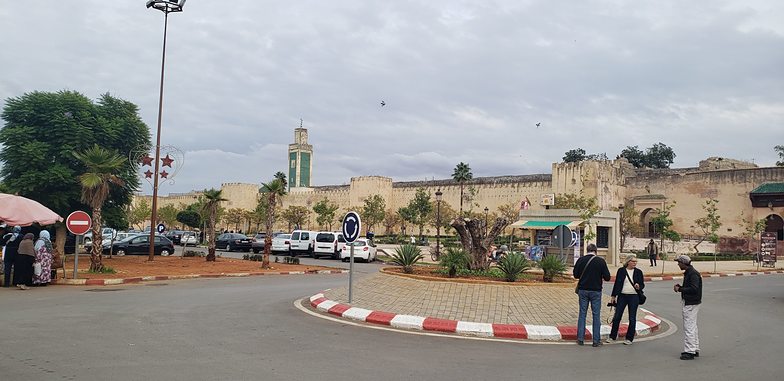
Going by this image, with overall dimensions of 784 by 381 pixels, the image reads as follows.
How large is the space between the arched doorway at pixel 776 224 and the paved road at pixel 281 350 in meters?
Answer: 43.6

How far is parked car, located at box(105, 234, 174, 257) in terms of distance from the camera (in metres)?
32.8

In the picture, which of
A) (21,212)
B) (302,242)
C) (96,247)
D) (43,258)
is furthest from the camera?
(302,242)

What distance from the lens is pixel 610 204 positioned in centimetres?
6025

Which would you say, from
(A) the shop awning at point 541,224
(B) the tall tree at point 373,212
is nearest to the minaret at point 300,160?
(B) the tall tree at point 373,212

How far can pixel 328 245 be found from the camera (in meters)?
35.9

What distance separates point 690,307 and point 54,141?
2605cm

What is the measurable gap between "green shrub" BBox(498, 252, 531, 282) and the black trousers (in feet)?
39.1

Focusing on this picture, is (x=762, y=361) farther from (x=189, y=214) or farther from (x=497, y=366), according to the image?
(x=189, y=214)

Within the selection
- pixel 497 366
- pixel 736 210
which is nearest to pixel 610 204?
pixel 736 210

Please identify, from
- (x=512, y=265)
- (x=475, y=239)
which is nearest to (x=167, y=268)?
(x=475, y=239)

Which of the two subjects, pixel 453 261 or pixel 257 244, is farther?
pixel 257 244

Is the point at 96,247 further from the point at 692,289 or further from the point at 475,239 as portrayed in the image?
the point at 692,289

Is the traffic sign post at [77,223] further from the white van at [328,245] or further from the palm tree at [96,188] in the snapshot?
the white van at [328,245]

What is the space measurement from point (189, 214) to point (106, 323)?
61276mm
